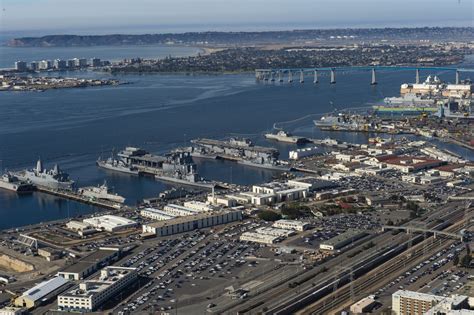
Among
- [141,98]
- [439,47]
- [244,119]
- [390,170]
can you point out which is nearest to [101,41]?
[439,47]

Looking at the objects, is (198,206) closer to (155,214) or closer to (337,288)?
(155,214)

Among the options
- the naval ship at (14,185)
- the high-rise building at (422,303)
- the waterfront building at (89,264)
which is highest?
the high-rise building at (422,303)

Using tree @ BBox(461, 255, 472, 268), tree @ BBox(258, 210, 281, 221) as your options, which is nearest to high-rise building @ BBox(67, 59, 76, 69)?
tree @ BBox(258, 210, 281, 221)

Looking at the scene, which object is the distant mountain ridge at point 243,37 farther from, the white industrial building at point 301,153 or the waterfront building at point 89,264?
the waterfront building at point 89,264

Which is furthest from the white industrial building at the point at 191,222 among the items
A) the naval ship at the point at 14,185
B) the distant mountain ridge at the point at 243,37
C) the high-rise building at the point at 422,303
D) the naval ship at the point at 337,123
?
the distant mountain ridge at the point at 243,37

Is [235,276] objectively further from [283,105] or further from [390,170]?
[283,105]

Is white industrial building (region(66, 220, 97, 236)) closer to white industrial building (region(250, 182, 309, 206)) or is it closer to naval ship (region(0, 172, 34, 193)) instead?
white industrial building (region(250, 182, 309, 206))

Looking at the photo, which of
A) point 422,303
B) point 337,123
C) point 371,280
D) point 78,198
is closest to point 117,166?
point 78,198
